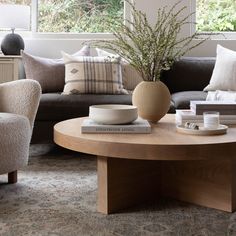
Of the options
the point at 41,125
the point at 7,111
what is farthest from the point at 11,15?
the point at 7,111

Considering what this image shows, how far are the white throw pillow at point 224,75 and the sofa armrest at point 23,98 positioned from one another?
1.67 m

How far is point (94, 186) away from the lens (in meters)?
2.47

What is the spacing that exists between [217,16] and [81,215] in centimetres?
306

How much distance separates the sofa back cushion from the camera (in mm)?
3799

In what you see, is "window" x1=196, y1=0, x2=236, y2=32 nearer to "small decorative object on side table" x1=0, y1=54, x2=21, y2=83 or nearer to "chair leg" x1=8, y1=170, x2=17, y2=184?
"small decorative object on side table" x1=0, y1=54, x2=21, y2=83

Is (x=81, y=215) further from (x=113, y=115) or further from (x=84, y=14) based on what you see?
(x=84, y=14)

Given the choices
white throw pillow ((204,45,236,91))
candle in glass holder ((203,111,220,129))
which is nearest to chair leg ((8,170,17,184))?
candle in glass holder ((203,111,220,129))

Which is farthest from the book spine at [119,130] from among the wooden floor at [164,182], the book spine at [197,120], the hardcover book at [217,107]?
the hardcover book at [217,107]

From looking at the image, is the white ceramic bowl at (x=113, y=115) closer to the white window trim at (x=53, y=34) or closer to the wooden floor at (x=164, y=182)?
the wooden floor at (x=164, y=182)

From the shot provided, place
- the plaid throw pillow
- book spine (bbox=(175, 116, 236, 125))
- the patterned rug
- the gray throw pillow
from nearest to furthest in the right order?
the patterned rug
book spine (bbox=(175, 116, 236, 125))
the plaid throw pillow
the gray throw pillow

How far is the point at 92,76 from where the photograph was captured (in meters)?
3.50

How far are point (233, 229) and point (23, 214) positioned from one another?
37.7 inches

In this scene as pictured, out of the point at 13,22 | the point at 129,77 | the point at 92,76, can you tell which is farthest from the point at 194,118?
the point at 13,22

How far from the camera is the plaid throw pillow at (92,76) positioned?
3477 mm
